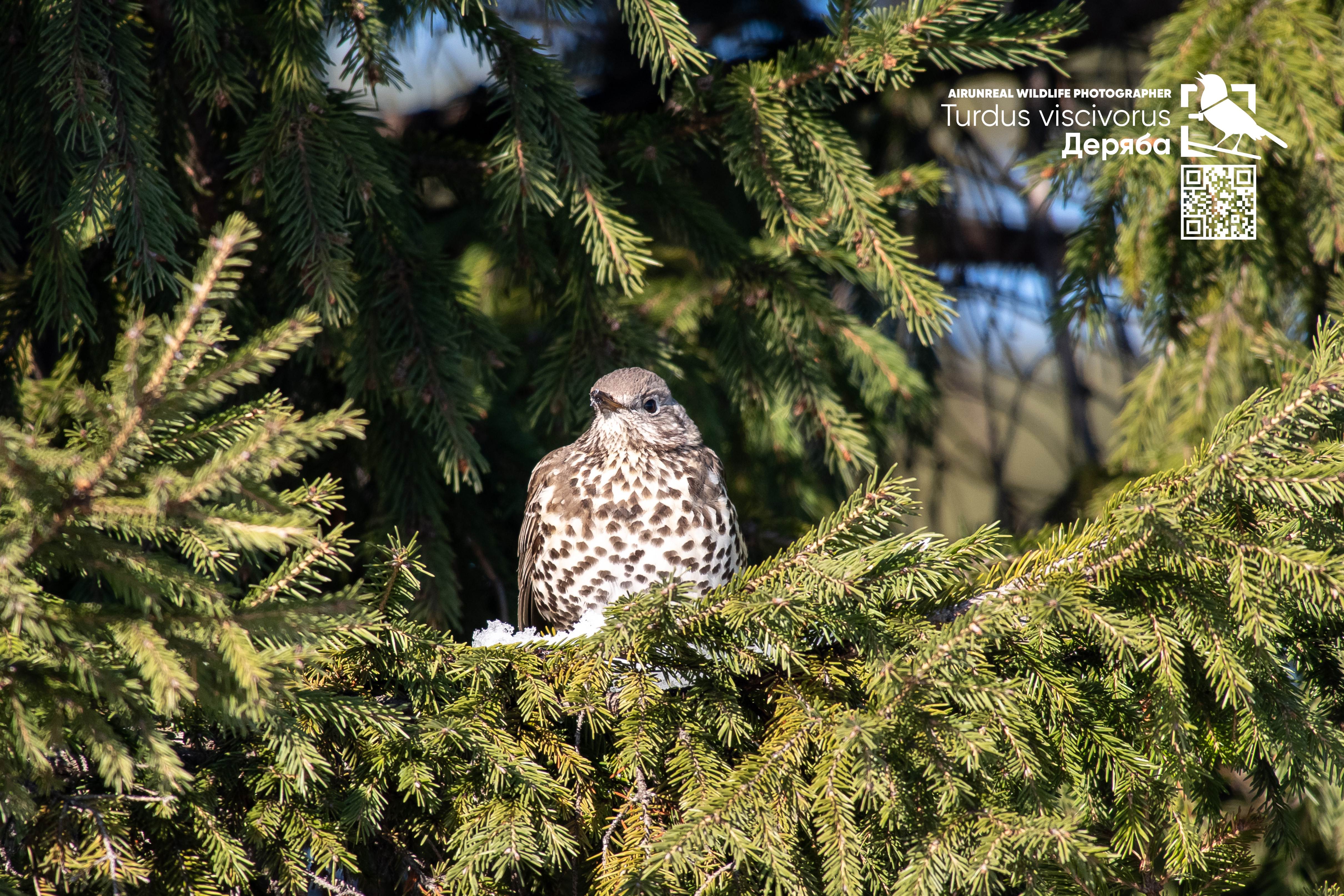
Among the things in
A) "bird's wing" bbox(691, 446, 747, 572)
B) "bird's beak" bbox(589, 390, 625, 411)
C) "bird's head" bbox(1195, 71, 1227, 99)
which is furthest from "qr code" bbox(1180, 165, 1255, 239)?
"bird's beak" bbox(589, 390, 625, 411)

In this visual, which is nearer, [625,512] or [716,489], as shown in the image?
[625,512]

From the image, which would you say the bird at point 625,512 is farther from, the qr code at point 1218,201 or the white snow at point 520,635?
the qr code at point 1218,201

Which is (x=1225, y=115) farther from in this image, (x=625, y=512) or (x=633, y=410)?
(x=625, y=512)

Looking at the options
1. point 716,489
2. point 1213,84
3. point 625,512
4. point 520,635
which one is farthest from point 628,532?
point 1213,84

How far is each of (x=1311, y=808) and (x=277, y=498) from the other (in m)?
3.04

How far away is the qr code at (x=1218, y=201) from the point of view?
2715 mm

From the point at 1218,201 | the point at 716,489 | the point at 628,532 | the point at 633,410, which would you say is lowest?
the point at 628,532

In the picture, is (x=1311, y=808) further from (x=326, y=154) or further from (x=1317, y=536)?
(x=326, y=154)

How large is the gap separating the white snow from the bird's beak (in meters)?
0.65

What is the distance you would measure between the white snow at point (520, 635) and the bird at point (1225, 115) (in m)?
2.19

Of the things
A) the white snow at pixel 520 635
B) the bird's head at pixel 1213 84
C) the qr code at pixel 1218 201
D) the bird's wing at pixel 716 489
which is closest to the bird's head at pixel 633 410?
the bird's wing at pixel 716 489

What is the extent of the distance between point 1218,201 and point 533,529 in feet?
7.33

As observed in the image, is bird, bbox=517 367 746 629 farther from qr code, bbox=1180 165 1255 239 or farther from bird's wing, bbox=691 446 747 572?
qr code, bbox=1180 165 1255 239

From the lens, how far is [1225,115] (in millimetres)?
2670
